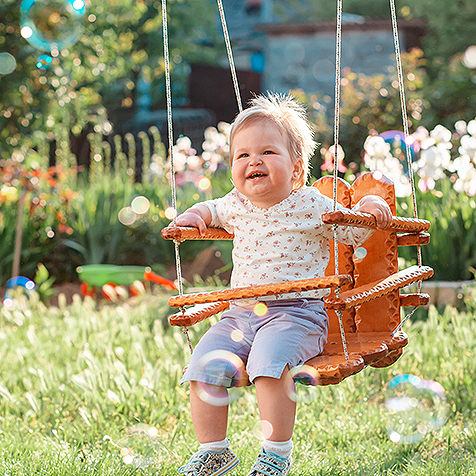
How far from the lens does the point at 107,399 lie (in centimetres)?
319

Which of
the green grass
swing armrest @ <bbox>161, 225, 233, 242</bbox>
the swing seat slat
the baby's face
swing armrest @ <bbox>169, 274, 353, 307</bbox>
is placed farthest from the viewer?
the swing seat slat

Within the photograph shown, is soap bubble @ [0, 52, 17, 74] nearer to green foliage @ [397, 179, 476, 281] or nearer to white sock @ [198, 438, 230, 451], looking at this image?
green foliage @ [397, 179, 476, 281]

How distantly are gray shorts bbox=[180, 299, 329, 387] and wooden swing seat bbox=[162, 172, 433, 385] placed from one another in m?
0.05

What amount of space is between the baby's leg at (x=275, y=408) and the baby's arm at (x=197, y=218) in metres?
0.60

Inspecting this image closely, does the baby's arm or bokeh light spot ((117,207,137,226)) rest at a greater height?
bokeh light spot ((117,207,137,226))

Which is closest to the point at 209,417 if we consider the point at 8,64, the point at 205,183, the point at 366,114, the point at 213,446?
the point at 213,446

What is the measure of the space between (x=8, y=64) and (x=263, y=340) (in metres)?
4.88

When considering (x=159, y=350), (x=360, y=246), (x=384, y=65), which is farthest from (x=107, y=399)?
(x=384, y=65)

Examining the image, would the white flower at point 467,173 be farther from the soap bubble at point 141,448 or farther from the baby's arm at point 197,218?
the soap bubble at point 141,448

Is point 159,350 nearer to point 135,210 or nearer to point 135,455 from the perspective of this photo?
point 135,455

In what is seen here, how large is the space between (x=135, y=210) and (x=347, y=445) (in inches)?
191

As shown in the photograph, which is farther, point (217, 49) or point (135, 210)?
point (217, 49)

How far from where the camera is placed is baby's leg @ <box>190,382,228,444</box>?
2227 mm

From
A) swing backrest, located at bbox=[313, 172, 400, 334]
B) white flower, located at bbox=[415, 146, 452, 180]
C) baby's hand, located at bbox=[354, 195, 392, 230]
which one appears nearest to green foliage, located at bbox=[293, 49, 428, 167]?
white flower, located at bbox=[415, 146, 452, 180]
